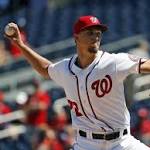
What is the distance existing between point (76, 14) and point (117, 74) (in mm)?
13000

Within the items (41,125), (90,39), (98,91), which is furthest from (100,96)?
(41,125)

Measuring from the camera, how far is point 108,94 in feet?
15.0

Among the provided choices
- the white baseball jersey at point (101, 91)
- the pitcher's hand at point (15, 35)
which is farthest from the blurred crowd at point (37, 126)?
the white baseball jersey at point (101, 91)

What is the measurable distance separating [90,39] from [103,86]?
1.04ft

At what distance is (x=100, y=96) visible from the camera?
15.1 feet

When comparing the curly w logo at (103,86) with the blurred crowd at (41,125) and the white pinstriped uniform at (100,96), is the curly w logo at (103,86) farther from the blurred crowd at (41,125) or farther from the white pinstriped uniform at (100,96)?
the blurred crowd at (41,125)

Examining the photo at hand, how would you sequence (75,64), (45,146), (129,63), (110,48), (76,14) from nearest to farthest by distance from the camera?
(129,63), (75,64), (45,146), (110,48), (76,14)

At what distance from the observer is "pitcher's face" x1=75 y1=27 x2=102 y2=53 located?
14.9 ft

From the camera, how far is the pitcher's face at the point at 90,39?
14.9ft

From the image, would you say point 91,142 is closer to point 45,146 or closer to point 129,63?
point 129,63

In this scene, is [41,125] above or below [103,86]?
below

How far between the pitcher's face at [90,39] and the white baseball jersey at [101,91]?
115mm

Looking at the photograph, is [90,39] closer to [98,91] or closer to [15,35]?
[98,91]

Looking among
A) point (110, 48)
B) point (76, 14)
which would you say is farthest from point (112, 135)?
point (76, 14)
